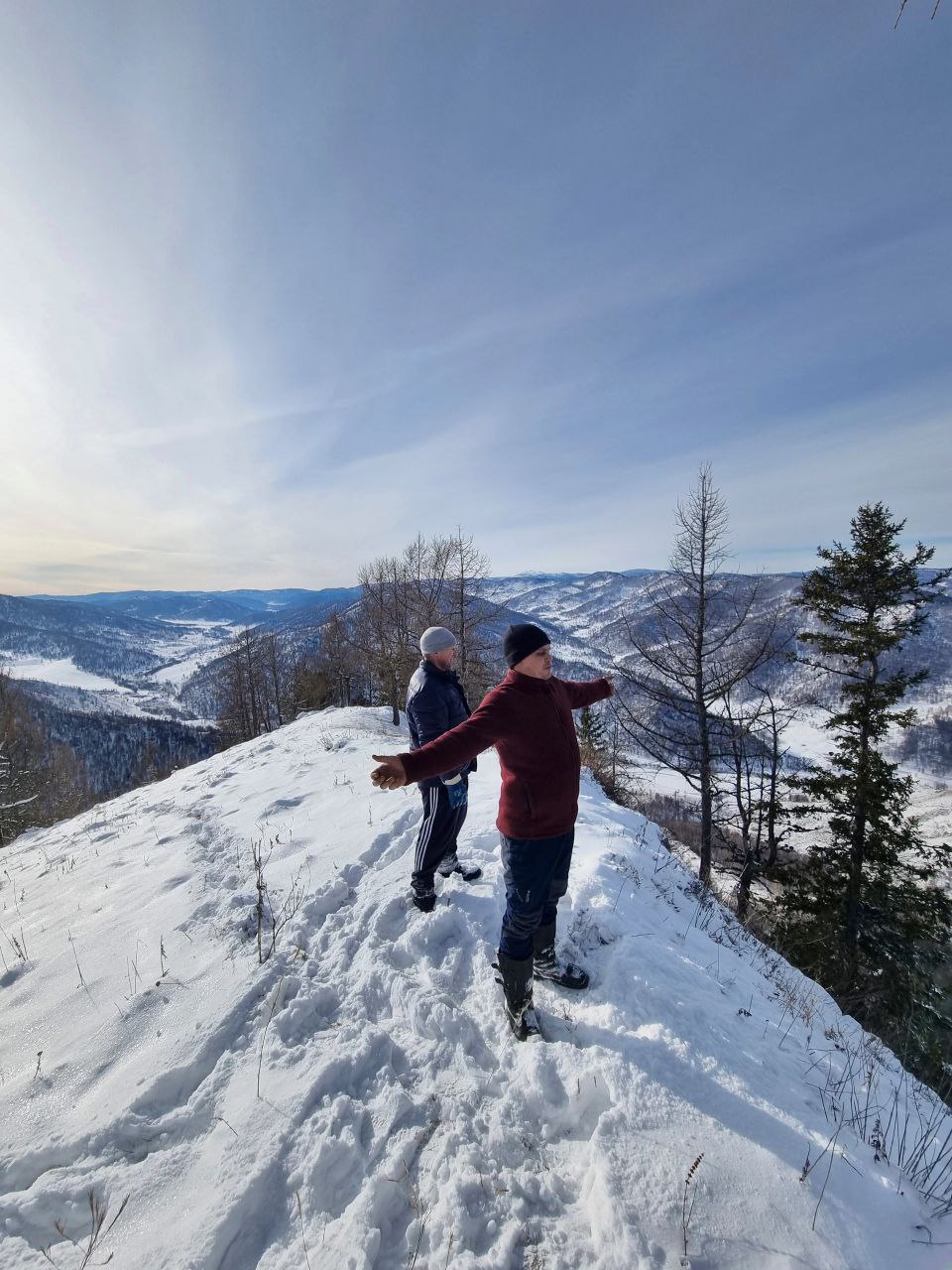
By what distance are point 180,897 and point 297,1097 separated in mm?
2931

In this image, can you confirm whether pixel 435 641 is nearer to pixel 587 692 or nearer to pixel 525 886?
pixel 587 692

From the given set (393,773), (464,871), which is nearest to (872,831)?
(464,871)

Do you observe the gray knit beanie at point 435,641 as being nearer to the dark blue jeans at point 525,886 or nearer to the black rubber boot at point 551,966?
the dark blue jeans at point 525,886

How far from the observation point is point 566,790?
119 inches

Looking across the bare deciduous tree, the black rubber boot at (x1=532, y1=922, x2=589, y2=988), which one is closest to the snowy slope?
the black rubber boot at (x1=532, y1=922, x2=589, y2=988)

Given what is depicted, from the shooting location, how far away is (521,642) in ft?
10.1

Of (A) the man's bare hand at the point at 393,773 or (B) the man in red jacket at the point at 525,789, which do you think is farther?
(B) the man in red jacket at the point at 525,789

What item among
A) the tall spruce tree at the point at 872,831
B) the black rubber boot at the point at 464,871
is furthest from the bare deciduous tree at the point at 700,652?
the black rubber boot at the point at 464,871

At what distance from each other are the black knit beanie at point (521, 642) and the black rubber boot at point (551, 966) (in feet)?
6.16

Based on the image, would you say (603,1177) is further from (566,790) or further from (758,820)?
(758,820)

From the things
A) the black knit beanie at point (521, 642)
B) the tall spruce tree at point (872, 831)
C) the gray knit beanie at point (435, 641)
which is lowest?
the tall spruce tree at point (872, 831)

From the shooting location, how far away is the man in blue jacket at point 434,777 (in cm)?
414

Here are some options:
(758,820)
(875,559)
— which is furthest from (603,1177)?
(758,820)

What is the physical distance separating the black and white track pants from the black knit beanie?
1.73 m
